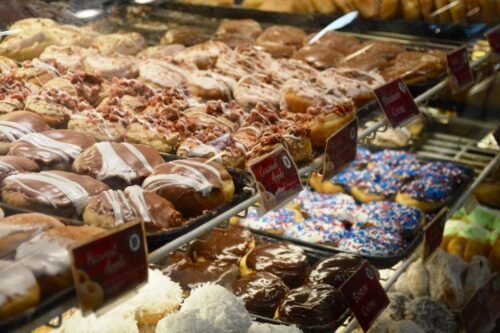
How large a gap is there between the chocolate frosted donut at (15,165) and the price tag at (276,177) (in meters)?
0.49

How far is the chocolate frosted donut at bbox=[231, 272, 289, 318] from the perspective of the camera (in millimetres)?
2061

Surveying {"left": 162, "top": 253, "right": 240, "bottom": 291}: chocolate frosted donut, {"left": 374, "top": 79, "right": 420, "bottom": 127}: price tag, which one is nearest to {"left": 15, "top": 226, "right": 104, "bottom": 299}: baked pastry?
{"left": 162, "top": 253, "right": 240, "bottom": 291}: chocolate frosted donut

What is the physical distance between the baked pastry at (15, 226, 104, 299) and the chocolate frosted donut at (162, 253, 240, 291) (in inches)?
28.6

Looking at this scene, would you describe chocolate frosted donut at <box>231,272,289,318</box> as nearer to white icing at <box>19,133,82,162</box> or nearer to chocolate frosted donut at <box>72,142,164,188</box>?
chocolate frosted donut at <box>72,142,164,188</box>

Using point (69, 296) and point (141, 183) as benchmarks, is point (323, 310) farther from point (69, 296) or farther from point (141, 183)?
point (69, 296)

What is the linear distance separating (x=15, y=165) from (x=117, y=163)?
0.78 ft

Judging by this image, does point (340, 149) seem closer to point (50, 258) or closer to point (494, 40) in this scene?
point (50, 258)

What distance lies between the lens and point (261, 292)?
82.0 inches

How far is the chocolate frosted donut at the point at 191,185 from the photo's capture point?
174 cm

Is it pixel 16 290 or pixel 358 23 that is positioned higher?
pixel 16 290

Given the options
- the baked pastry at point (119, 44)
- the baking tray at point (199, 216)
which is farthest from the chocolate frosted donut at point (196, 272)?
the baked pastry at point (119, 44)

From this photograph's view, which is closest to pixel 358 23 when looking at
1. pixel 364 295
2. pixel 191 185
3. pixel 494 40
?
pixel 494 40

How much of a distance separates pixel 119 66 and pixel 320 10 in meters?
1.13

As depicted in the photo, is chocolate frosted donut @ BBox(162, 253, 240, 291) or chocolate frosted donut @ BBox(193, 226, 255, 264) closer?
chocolate frosted donut @ BBox(162, 253, 240, 291)
